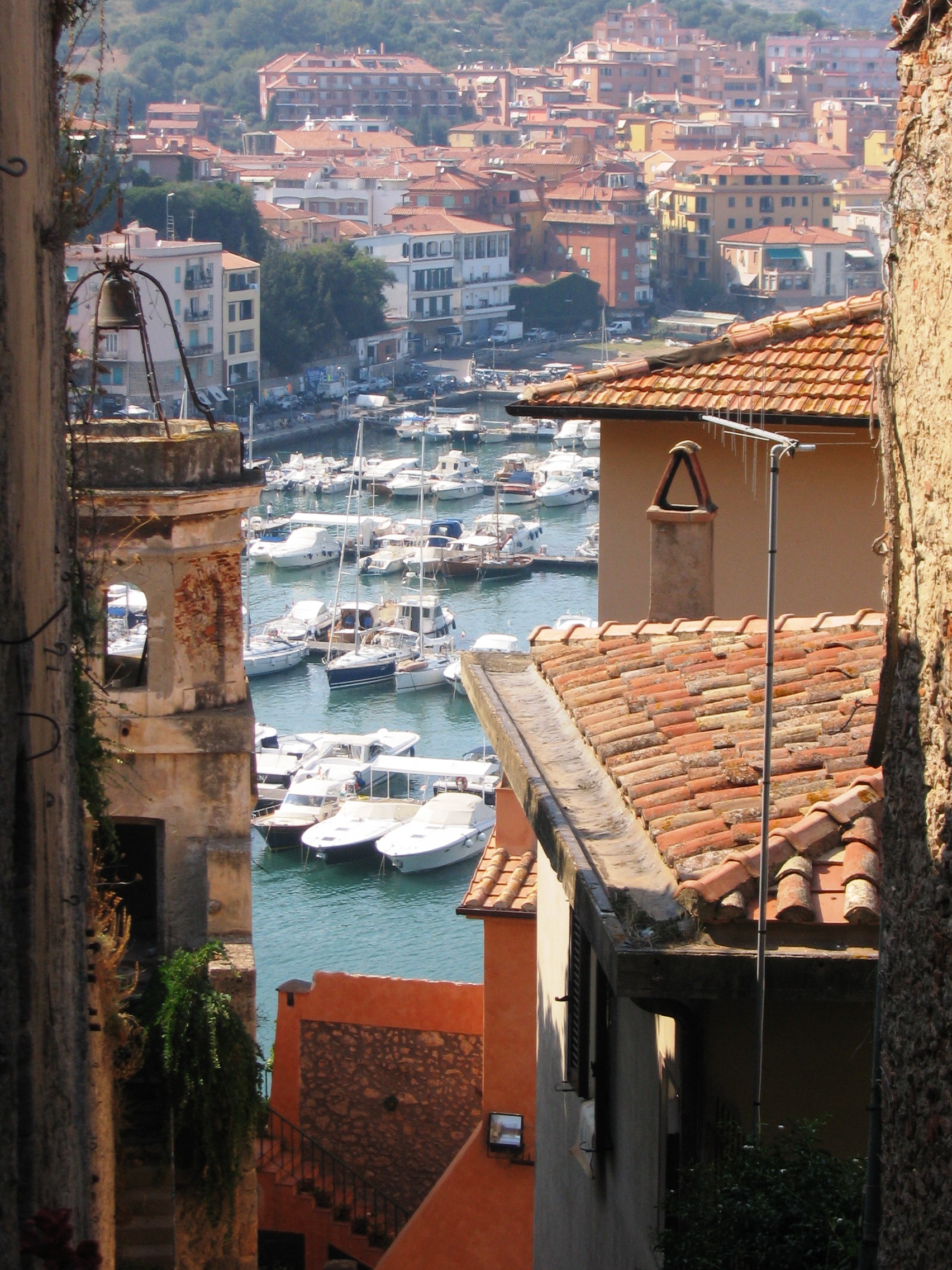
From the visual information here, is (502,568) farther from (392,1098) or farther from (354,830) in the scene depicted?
(392,1098)

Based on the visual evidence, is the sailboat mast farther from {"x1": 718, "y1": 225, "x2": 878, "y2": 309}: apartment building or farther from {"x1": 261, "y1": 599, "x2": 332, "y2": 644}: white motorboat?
{"x1": 718, "y1": 225, "x2": 878, "y2": 309}: apartment building

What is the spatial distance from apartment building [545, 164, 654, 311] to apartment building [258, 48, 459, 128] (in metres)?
29.0

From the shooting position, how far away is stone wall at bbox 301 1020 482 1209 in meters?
10.4

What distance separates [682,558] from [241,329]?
50.1m

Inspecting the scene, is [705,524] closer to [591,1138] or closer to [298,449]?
[591,1138]

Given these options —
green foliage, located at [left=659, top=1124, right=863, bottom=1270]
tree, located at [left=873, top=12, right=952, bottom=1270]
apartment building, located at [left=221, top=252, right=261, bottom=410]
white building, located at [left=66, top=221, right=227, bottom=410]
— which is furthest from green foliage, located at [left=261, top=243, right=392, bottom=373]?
tree, located at [left=873, top=12, right=952, bottom=1270]

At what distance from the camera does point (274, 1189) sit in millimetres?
10289

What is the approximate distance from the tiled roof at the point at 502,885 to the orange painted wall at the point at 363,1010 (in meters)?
2.03

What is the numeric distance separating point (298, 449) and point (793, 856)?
49.2m

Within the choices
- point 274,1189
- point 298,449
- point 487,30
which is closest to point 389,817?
point 274,1189

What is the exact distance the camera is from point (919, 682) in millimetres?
2518

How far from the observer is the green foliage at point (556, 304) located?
2771 inches

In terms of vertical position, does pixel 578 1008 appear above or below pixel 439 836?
above

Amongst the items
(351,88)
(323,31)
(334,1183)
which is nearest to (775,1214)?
(334,1183)
